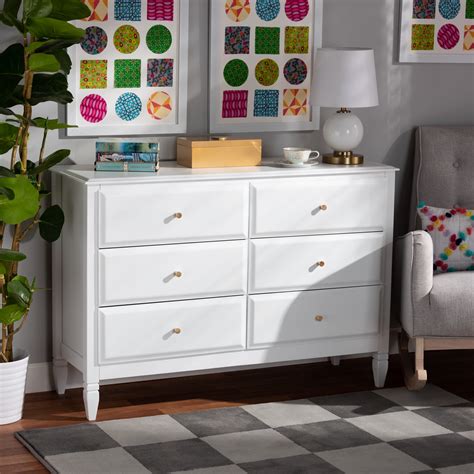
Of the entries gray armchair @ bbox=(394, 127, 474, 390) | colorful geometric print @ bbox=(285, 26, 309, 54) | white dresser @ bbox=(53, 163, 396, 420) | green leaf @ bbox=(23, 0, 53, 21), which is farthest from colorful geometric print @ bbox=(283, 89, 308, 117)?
green leaf @ bbox=(23, 0, 53, 21)

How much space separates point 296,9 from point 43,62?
3.86ft

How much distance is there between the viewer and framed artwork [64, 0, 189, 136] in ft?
12.3

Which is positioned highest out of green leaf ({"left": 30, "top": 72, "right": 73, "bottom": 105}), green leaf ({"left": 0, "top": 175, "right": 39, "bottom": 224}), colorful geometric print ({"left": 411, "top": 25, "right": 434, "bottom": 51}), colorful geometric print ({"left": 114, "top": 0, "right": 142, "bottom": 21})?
colorful geometric print ({"left": 114, "top": 0, "right": 142, "bottom": 21})

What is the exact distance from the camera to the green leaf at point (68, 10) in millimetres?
3326

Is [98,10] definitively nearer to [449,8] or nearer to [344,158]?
[344,158]

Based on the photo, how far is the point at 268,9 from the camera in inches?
158

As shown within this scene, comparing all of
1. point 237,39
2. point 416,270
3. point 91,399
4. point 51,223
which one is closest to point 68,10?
point 51,223

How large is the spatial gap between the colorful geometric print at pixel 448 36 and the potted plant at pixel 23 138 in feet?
5.34

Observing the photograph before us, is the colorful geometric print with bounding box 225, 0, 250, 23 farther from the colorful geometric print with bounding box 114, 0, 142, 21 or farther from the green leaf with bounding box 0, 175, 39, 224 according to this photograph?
the green leaf with bounding box 0, 175, 39, 224

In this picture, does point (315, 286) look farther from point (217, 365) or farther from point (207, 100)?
point (207, 100)

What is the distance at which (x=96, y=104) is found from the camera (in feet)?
12.5

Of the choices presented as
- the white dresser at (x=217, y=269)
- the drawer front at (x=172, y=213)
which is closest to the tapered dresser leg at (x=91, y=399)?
the white dresser at (x=217, y=269)

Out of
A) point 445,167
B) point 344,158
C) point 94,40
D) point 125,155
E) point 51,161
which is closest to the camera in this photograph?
point 51,161

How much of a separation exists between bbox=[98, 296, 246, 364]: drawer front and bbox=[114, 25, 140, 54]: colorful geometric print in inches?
37.1
